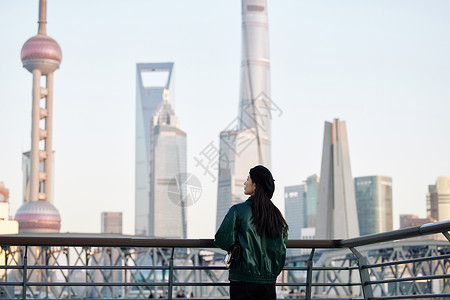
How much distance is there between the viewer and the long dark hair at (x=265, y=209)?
6703 millimetres

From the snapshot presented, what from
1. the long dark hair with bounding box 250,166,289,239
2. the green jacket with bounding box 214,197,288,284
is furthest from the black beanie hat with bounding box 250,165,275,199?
the green jacket with bounding box 214,197,288,284

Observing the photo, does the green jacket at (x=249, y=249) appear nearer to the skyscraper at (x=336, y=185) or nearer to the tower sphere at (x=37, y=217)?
the skyscraper at (x=336, y=185)

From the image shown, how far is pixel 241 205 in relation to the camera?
676 cm

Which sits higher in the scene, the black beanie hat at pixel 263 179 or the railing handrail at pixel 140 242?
the black beanie hat at pixel 263 179

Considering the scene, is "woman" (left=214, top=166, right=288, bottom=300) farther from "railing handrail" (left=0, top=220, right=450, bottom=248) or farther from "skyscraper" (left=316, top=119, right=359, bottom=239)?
"skyscraper" (left=316, top=119, right=359, bottom=239)

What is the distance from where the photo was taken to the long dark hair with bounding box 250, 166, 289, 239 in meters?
6.70

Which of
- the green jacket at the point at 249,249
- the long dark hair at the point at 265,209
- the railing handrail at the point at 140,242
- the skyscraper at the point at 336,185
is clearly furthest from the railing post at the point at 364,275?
the skyscraper at the point at 336,185

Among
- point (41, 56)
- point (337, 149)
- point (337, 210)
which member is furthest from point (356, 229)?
point (41, 56)

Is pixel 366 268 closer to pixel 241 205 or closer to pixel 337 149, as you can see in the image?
A: pixel 241 205

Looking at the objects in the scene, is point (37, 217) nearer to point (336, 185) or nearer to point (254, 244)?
point (336, 185)

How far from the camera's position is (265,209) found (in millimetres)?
6746

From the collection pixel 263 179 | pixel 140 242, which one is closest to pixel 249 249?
A: pixel 263 179

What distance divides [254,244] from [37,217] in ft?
627

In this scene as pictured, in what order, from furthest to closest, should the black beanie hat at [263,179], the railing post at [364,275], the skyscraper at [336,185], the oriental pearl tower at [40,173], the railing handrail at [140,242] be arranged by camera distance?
the oriental pearl tower at [40,173] → the skyscraper at [336,185] → the railing post at [364,275] → the railing handrail at [140,242] → the black beanie hat at [263,179]
